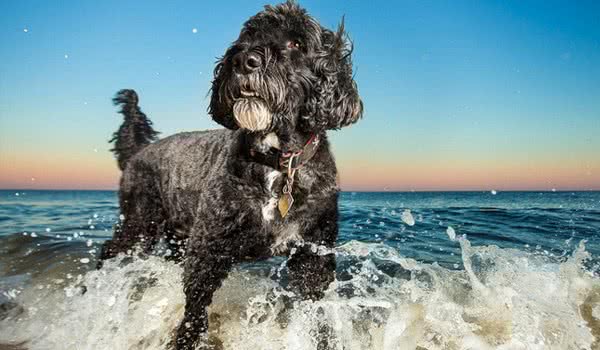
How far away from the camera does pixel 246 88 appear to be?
3395 millimetres

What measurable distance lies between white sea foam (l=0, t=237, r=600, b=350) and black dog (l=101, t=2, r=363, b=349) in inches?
21.2

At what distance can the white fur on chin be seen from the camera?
11.1 ft

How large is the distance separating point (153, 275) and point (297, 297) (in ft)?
6.96

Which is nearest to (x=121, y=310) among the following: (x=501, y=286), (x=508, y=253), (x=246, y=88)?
(x=246, y=88)

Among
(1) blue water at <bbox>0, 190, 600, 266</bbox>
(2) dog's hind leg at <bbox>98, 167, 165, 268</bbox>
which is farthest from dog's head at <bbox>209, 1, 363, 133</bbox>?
(1) blue water at <bbox>0, 190, 600, 266</bbox>

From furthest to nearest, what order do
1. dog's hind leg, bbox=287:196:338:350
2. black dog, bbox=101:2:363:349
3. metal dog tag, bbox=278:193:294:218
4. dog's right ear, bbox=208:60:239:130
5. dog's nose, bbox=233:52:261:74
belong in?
dog's hind leg, bbox=287:196:338:350 → metal dog tag, bbox=278:193:294:218 → dog's right ear, bbox=208:60:239:130 → black dog, bbox=101:2:363:349 → dog's nose, bbox=233:52:261:74

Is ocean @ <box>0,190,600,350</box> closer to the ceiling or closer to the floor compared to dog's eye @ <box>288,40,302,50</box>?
closer to the floor

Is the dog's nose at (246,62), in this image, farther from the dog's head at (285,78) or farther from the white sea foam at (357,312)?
the white sea foam at (357,312)

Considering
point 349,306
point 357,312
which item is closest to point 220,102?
point 349,306

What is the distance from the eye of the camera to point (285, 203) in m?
3.70

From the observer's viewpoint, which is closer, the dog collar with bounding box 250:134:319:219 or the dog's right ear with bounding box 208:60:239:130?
the dog's right ear with bounding box 208:60:239:130

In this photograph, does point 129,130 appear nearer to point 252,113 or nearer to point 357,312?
point 252,113

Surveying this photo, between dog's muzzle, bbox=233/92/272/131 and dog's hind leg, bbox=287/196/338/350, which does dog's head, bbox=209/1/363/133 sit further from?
dog's hind leg, bbox=287/196/338/350

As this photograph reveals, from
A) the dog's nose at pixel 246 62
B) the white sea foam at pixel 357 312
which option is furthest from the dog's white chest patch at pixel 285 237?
the dog's nose at pixel 246 62
